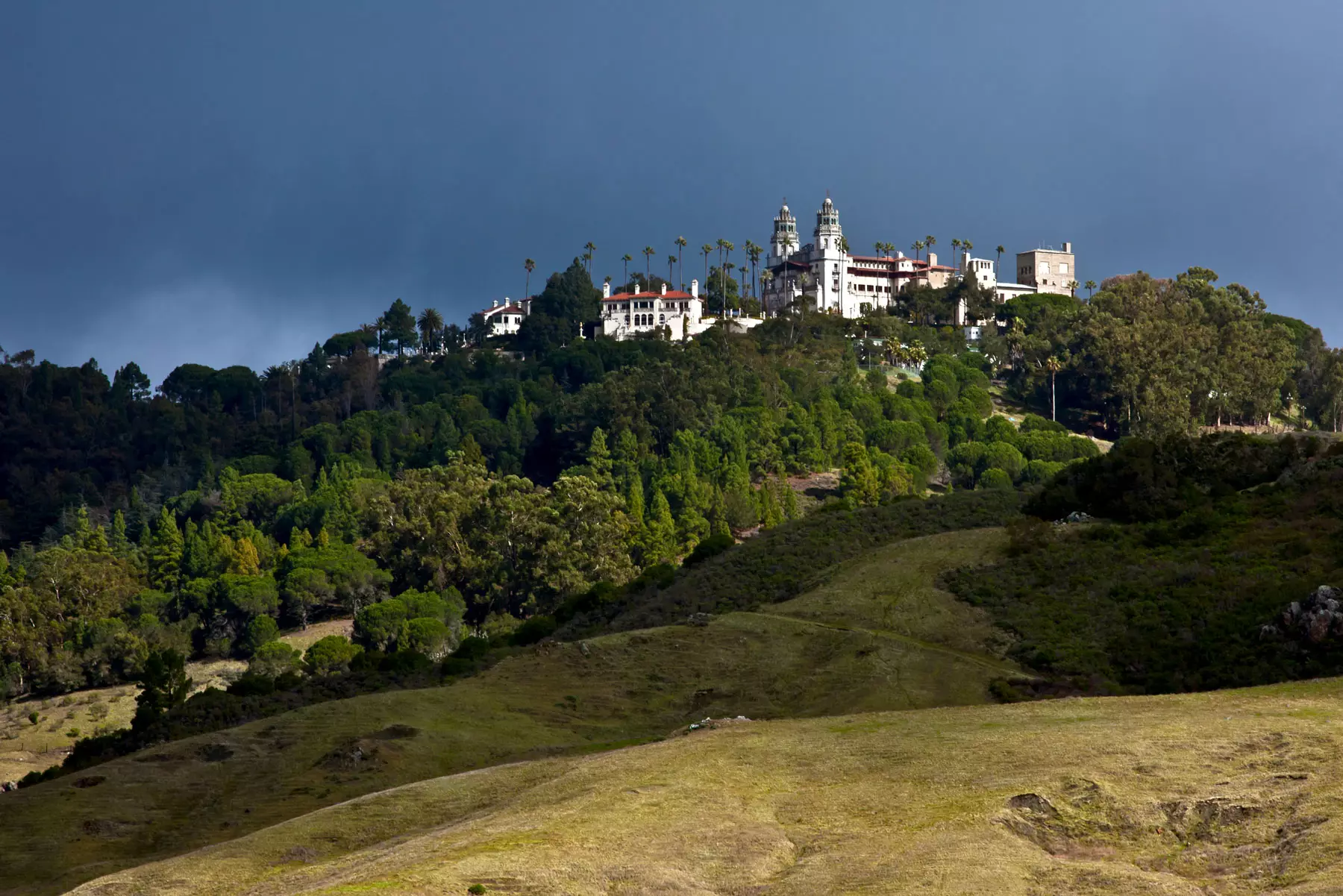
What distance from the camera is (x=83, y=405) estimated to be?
182000mm

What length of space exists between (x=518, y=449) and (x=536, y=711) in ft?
357

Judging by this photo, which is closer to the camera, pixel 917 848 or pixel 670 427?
pixel 917 848

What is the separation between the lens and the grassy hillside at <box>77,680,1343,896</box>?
20438 mm

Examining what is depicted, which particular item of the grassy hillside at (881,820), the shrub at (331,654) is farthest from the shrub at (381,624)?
the grassy hillside at (881,820)

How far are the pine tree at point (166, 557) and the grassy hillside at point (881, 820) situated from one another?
324 ft

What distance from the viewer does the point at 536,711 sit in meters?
40.4

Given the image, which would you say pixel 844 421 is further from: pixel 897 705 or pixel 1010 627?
pixel 897 705

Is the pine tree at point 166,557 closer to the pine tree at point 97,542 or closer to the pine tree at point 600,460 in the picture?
the pine tree at point 97,542

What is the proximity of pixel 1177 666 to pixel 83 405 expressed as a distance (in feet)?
529

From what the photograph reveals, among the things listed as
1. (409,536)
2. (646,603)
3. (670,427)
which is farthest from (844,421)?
(646,603)

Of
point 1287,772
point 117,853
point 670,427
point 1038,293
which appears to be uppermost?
point 1038,293

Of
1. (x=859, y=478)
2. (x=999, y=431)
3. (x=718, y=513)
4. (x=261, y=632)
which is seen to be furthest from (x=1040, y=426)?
(x=261, y=632)

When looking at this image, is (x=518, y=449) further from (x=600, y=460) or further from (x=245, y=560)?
(x=245, y=560)

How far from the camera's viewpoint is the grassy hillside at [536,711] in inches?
1228
